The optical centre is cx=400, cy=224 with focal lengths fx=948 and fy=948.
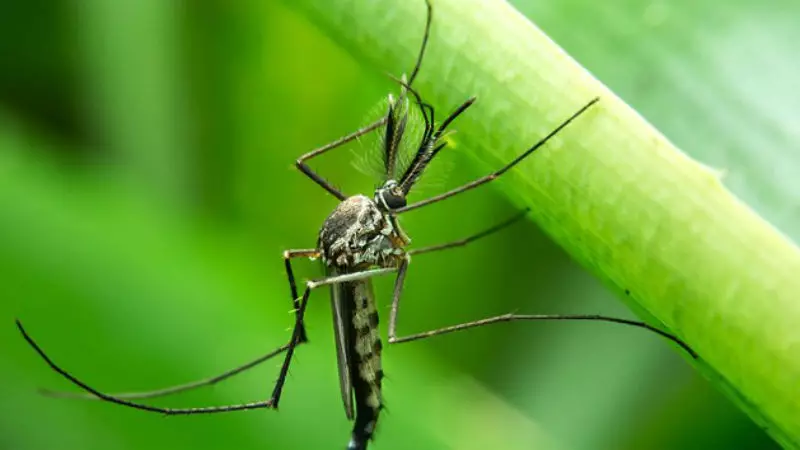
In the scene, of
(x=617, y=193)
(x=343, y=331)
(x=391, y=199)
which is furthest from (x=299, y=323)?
(x=617, y=193)

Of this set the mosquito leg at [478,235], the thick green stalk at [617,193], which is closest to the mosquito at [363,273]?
the mosquito leg at [478,235]

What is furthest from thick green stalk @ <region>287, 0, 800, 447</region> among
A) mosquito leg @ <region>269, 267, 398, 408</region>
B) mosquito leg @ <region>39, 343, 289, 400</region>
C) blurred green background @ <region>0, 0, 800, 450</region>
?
mosquito leg @ <region>39, 343, 289, 400</region>

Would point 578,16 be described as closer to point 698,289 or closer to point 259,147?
point 698,289

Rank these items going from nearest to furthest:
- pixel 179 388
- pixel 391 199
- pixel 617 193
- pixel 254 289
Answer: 1. pixel 617 193
2. pixel 391 199
3. pixel 179 388
4. pixel 254 289

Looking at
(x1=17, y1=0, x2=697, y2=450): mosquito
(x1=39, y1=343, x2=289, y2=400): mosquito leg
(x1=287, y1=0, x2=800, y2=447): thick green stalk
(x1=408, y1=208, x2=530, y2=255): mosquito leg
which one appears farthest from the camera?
(x1=408, y1=208, x2=530, y2=255): mosquito leg

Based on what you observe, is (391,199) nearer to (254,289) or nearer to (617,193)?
(254,289)

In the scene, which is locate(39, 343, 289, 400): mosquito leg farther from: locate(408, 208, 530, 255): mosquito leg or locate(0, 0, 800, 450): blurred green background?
locate(408, 208, 530, 255): mosquito leg

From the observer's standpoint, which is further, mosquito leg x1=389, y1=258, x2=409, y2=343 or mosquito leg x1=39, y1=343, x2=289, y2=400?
mosquito leg x1=39, y1=343, x2=289, y2=400
